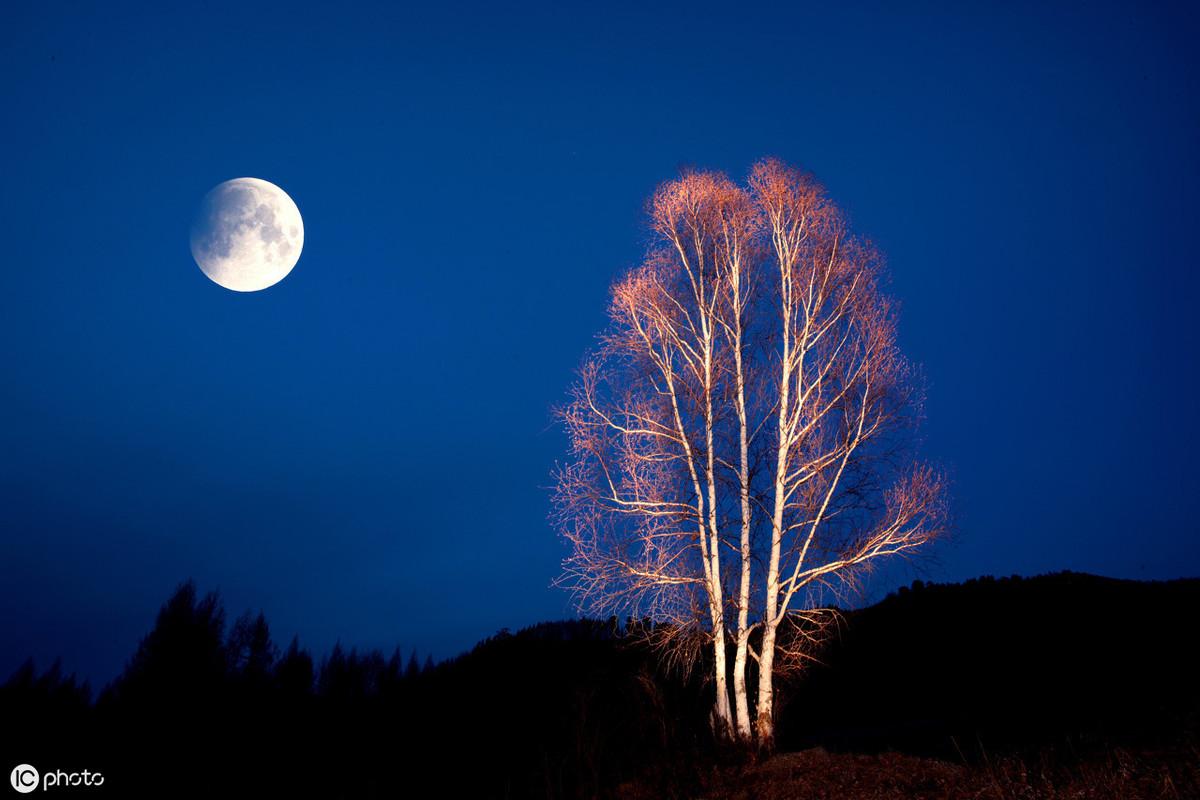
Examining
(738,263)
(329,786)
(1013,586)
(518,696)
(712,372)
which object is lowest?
(329,786)

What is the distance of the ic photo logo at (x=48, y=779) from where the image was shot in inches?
589

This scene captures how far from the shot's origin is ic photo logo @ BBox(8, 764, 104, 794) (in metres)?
15.0

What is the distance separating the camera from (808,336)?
10.4 m

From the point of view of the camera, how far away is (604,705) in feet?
37.3

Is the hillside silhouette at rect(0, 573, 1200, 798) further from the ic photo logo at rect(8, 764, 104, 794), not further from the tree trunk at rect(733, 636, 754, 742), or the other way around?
the ic photo logo at rect(8, 764, 104, 794)

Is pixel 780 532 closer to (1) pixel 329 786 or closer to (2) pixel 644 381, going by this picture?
(2) pixel 644 381

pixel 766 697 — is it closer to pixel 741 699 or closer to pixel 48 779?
pixel 741 699

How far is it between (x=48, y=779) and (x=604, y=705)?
59.3 feet

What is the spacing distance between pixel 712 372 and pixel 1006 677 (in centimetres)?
1978

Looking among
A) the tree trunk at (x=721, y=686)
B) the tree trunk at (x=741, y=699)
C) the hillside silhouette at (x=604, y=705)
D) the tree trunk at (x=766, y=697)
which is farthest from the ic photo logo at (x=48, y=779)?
the tree trunk at (x=766, y=697)

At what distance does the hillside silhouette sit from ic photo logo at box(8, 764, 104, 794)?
144 cm

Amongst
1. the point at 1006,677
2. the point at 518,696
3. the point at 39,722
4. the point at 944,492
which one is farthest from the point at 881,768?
the point at 39,722

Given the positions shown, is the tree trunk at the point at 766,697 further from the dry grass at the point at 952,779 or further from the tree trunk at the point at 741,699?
the dry grass at the point at 952,779

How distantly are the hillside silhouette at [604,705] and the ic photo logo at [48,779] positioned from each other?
1443 millimetres
